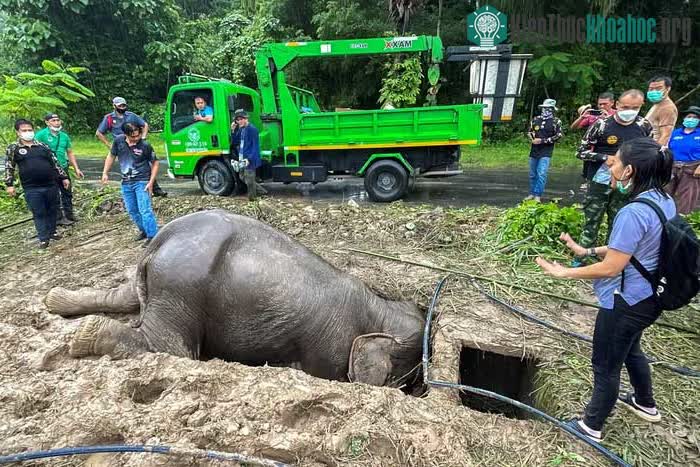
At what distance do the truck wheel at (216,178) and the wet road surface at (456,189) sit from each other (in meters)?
0.66

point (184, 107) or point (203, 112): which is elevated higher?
point (184, 107)

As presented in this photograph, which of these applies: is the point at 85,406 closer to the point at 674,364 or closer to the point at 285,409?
the point at 285,409

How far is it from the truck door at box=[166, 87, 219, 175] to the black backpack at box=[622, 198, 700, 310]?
7.91 meters

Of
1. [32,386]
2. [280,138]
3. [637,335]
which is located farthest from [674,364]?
[280,138]

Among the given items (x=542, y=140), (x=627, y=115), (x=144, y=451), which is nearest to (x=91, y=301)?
(x=144, y=451)

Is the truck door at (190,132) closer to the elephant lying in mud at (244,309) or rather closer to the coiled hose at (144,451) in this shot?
the elephant lying in mud at (244,309)

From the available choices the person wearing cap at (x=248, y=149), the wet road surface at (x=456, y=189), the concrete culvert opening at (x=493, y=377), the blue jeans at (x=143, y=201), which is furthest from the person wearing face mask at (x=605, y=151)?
the person wearing cap at (x=248, y=149)

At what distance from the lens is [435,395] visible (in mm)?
2799

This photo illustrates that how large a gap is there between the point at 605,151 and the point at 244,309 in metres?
4.20

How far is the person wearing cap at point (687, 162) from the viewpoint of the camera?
17.1 ft

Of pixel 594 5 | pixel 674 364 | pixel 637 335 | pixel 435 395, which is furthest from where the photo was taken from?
pixel 594 5

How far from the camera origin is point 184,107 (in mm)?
8719

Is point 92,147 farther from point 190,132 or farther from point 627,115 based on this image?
point 627,115

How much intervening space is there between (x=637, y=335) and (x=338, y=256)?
10.5 feet
